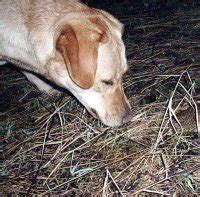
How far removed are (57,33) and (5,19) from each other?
0.63 m

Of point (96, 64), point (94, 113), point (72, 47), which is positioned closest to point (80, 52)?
point (72, 47)

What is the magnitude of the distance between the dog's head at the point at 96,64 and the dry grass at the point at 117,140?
20 centimetres

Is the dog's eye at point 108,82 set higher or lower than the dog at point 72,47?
lower

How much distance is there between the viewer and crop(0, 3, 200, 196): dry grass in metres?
2.62

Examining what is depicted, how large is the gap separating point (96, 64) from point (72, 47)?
0.78 feet

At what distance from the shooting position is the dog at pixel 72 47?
8.89 feet

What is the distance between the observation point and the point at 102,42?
2.79 metres

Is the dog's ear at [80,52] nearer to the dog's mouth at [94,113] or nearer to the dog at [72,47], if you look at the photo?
the dog at [72,47]

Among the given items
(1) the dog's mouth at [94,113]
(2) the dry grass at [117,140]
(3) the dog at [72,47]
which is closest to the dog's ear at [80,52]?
(3) the dog at [72,47]

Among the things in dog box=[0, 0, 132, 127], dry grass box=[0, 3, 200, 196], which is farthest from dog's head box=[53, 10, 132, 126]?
dry grass box=[0, 3, 200, 196]

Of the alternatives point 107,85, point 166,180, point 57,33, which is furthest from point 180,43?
point 166,180

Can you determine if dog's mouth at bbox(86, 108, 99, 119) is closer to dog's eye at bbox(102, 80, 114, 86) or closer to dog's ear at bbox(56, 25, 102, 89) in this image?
dog's eye at bbox(102, 80, 114, 86)

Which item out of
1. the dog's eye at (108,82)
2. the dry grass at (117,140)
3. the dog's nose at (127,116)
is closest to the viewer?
the dry grass at (117,140)

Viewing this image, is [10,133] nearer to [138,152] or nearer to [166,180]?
[138,152]
